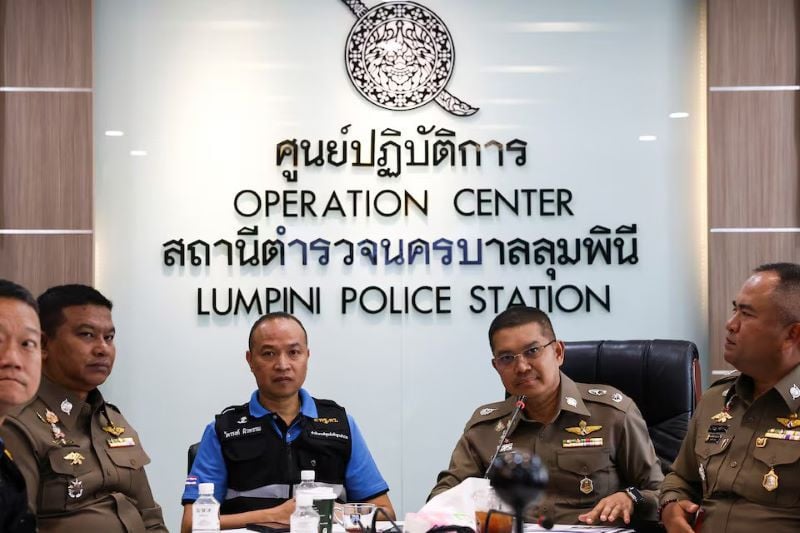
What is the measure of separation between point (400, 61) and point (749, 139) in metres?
1.91

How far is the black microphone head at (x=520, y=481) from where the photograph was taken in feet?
6.89

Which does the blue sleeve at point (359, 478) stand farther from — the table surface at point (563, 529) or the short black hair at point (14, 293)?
the short black hair at point (14, 293)

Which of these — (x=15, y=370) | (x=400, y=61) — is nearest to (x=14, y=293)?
(x=15, y=370)

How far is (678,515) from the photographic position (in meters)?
3.01

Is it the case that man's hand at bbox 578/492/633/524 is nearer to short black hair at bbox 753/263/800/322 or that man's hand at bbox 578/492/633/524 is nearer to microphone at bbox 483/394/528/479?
microphone at bbox 483/394/528/479

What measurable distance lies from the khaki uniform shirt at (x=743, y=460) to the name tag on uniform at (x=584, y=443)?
27 centimetres

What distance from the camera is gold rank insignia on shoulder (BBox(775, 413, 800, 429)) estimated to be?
2.86m

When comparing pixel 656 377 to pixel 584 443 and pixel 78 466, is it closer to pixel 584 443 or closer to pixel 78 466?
pixel 584 443

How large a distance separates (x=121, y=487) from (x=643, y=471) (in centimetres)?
172

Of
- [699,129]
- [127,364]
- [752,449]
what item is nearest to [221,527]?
[752,449]

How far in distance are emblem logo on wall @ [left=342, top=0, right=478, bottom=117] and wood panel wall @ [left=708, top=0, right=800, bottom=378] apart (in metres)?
A: 1.32

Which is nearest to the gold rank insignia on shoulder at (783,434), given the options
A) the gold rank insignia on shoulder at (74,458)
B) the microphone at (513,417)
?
the microphone at (513,417)

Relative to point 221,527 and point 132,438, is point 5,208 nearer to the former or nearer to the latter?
point 132,438

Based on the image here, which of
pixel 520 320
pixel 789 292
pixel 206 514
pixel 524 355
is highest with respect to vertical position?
pixel 789 292
